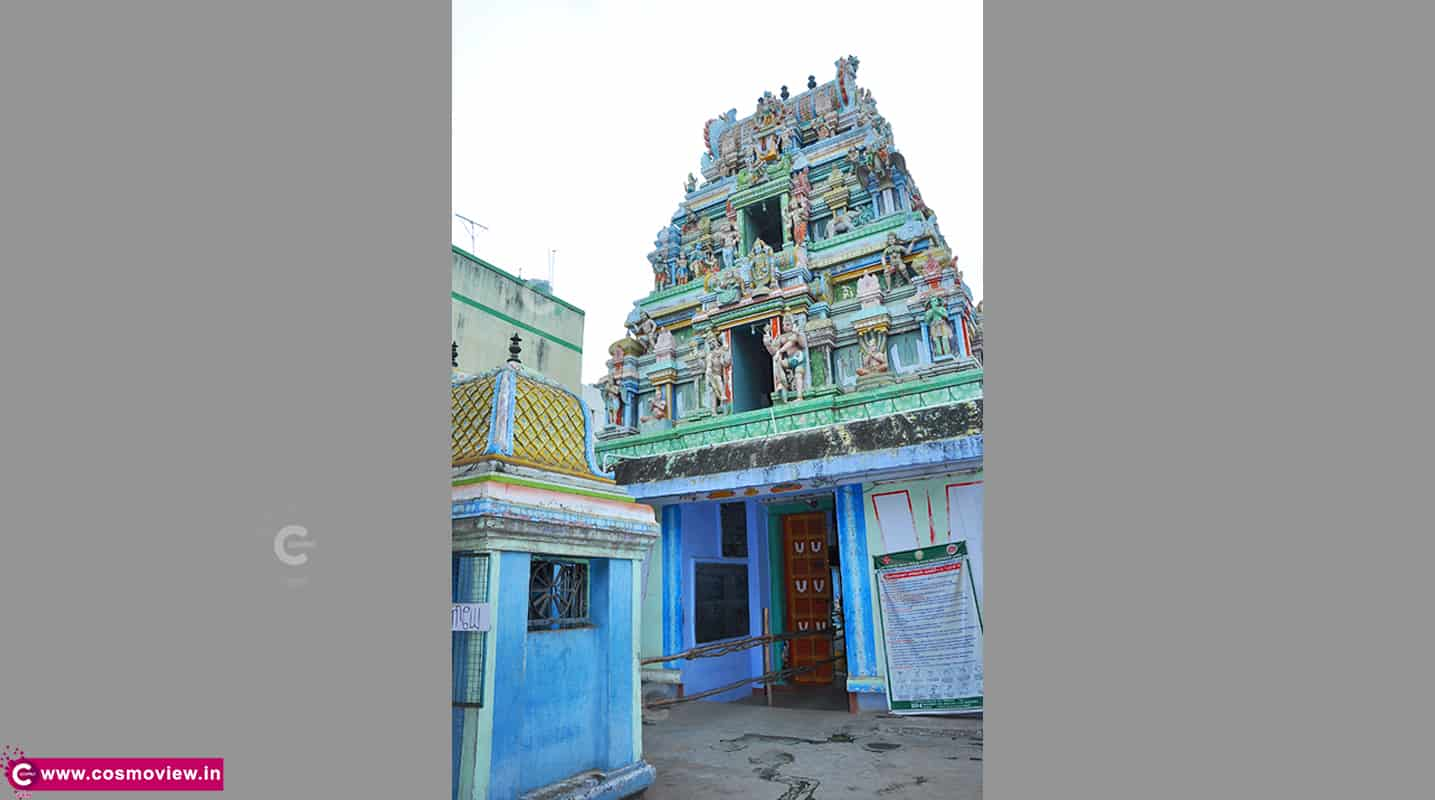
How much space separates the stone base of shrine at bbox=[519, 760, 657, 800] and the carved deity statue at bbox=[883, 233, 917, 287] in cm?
919

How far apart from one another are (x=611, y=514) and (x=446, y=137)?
125 inches

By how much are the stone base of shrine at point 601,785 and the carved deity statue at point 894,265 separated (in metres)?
9.19

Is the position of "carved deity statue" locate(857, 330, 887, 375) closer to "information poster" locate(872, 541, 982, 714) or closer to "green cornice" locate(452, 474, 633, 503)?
"information poster" locate(872, 541, 982, 714)

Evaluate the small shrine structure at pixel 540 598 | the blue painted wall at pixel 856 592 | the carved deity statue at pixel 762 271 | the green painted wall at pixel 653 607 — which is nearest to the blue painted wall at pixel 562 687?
the small shrine structure at pixel 540 598

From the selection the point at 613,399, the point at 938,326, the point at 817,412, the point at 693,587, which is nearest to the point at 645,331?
the point at 613,399

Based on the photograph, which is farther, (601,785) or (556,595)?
(556,595)

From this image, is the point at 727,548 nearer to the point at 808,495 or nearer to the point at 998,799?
the point at 808,495

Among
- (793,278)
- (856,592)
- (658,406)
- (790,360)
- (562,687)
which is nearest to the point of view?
(562,687)

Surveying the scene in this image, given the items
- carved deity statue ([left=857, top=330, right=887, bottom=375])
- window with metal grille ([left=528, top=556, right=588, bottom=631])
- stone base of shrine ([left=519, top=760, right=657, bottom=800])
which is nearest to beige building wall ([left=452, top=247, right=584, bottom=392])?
carved deity statue ([left=857, top=330, right=887, bottom=375])

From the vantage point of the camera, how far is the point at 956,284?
11.2m

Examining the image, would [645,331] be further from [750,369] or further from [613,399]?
[750,369]

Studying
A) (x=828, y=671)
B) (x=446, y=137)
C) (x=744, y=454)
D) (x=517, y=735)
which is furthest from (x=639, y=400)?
(x=446, y=137)

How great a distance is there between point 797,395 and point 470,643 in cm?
817

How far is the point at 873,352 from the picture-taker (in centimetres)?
1148
